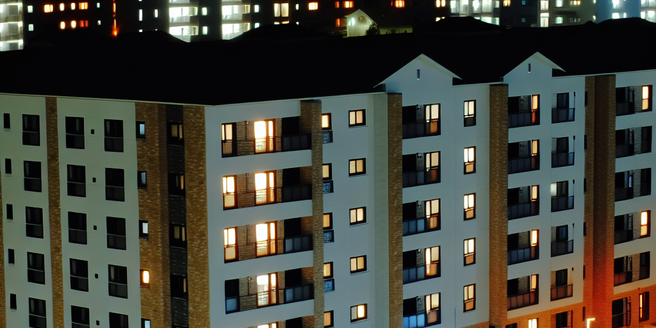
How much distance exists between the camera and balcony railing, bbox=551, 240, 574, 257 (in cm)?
5366

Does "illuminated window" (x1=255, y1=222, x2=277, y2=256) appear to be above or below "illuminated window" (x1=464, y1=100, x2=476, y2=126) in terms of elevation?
below

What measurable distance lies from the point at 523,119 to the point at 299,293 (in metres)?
13.5

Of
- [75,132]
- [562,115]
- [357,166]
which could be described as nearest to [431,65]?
[357,166]

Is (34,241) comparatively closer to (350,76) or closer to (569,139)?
(350,76)

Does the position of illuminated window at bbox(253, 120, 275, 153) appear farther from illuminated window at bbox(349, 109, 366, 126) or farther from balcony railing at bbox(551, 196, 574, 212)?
balcony railing at bbox(551, 196, 574, 212)

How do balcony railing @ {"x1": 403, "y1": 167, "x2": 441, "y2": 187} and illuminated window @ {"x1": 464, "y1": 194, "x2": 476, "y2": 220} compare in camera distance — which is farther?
illuminated window @ {"x1": 464, "y1": 194, "x2": 476, "y2": 220}

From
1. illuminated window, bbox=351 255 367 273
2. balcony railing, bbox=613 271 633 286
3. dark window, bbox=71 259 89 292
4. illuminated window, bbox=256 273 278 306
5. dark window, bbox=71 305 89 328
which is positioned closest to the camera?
illuminated window, bbox=256 273 278 306

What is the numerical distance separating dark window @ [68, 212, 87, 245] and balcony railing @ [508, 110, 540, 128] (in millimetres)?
18753

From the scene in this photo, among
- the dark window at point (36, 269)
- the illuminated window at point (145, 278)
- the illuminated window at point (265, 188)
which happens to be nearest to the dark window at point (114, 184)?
the illuminated window at point (145, 278)

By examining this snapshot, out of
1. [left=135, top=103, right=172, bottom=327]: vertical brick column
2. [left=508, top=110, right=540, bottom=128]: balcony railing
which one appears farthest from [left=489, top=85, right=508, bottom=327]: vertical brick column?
[left=135, top=103, right=172, bottom=327]: vertical brick column

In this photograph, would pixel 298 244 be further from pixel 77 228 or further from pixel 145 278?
pixel 77 228

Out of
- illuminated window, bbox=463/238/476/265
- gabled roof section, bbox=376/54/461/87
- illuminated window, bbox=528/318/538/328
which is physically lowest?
illuminated window, bbox=528/318/538/328

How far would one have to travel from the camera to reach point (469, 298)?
5156 centimetres

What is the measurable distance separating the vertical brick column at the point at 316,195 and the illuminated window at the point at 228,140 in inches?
122
